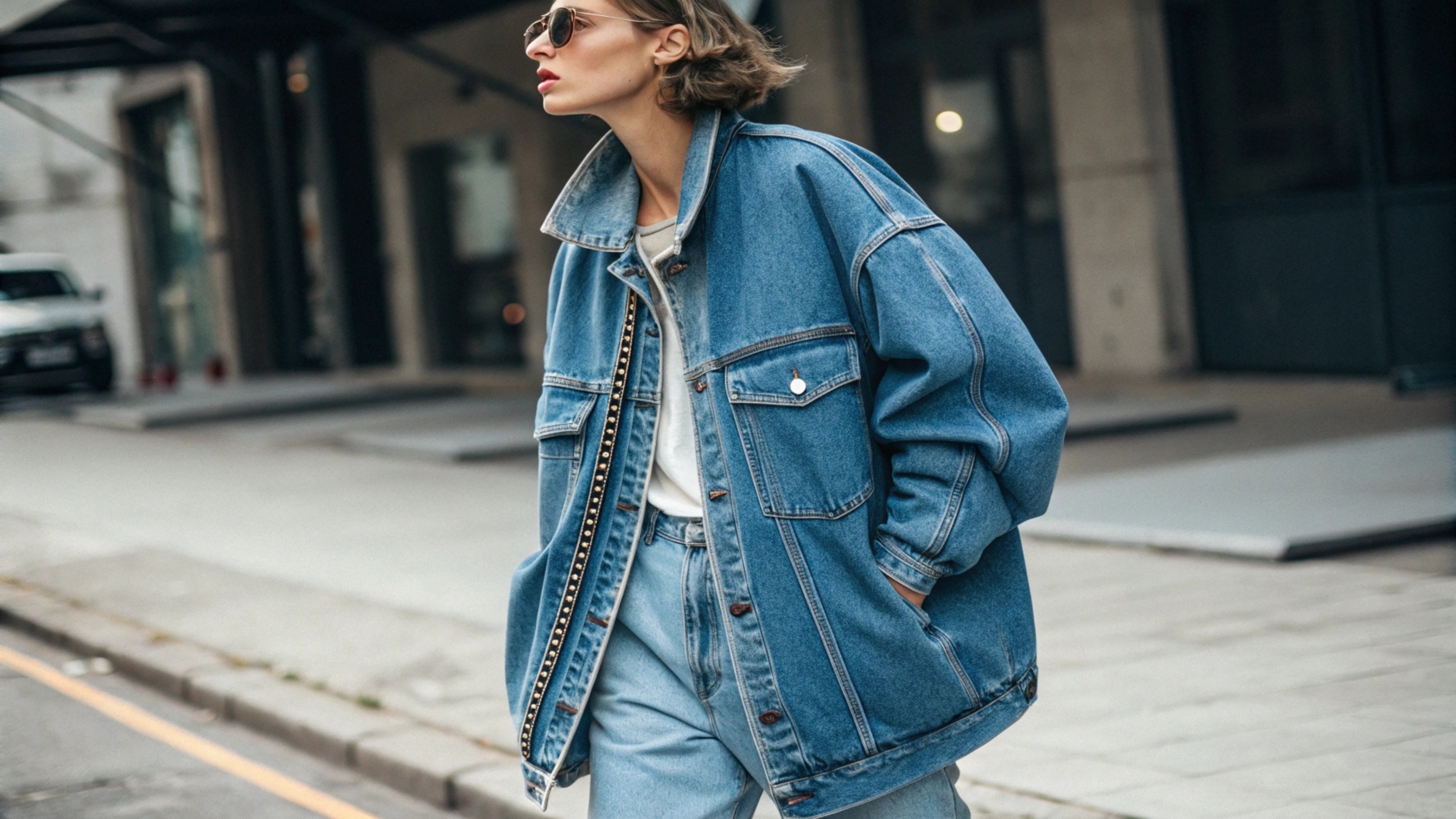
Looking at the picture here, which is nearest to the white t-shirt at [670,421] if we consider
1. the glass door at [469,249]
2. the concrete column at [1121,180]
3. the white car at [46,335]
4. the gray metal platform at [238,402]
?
the concrete column at [1121,180]

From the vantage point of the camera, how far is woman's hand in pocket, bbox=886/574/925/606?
216cm

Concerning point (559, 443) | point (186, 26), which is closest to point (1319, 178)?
point (559, 443)

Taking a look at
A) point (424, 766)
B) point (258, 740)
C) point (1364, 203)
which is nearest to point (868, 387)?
point (424, 766)

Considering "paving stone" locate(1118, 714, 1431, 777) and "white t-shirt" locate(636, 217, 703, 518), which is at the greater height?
"white t-shirt" locate(636, 217, 703, 518)

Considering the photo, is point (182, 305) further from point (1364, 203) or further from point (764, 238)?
point (764, 238)

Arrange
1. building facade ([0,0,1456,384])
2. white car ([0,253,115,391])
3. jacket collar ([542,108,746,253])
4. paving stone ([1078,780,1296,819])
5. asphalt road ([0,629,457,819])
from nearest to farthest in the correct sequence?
jacket collar ([542,108,746,253]) → paving stone ([1078,780,1296,819]) → asphalt road ([0,629,457,819]) → building facade ([0,0,1456,384]) → white car ([0,253,115,391])

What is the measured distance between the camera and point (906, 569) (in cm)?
214

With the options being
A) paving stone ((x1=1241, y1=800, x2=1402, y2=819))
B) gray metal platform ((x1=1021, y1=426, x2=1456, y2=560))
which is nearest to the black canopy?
gray metal platform ((x1=1021, y1=426, x2=1456, y2=560))

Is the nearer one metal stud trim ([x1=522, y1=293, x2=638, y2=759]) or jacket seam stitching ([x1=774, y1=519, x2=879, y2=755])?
jacket seam stitching ([x1=774, y1=519, x2=879, y2=755])

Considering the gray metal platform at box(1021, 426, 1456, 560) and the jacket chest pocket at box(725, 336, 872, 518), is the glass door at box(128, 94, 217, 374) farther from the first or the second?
the jacket chest pocket at box(725, 336, 872, 518)

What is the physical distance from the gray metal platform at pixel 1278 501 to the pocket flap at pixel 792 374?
14.9ft

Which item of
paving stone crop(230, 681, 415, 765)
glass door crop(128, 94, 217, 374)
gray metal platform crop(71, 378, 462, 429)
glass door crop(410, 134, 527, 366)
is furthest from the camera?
glass door crop(128, 94, 217, 374)

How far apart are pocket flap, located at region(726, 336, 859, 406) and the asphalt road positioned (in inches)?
113

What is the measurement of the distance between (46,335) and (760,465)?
20595mm
